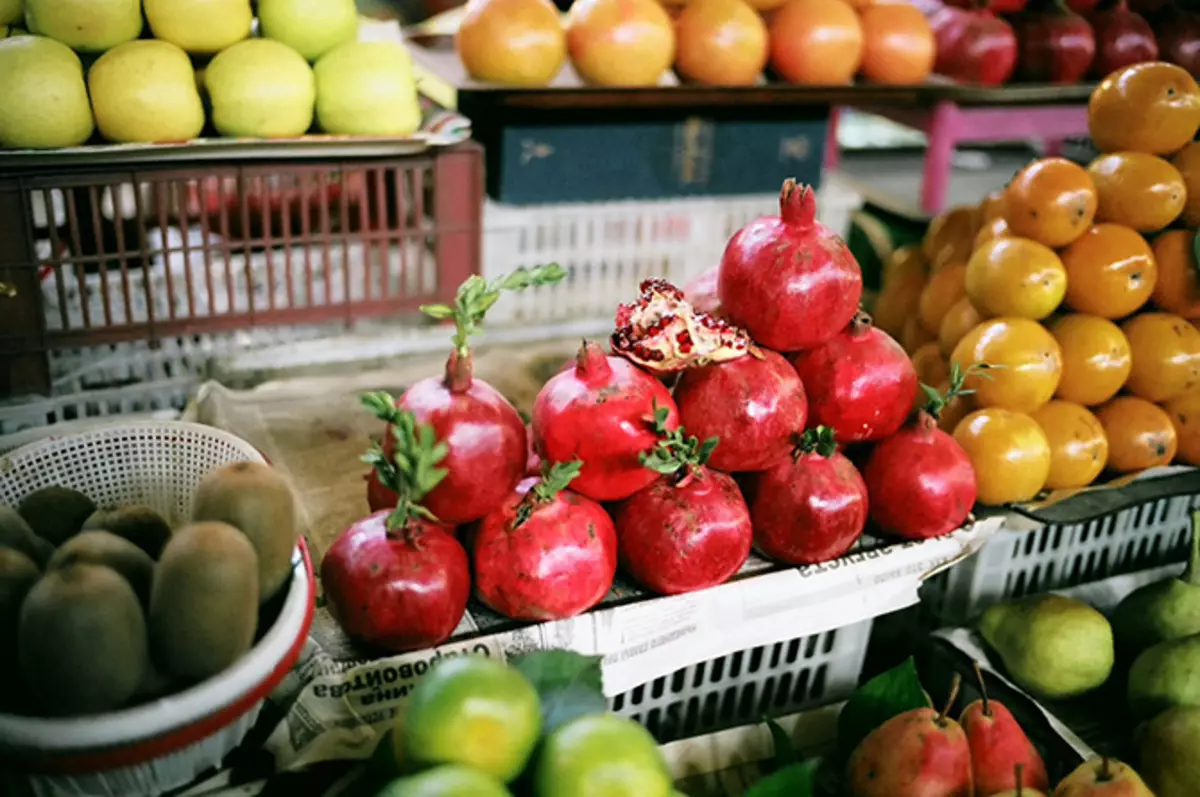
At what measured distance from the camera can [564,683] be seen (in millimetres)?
987

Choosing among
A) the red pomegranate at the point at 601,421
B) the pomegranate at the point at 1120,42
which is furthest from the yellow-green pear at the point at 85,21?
the pomegranate at the point at 1120,42

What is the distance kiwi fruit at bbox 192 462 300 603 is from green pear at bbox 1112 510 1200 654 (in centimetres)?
124

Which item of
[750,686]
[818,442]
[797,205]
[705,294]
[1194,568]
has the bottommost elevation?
[750,686]

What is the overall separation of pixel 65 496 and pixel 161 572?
9.9 inches

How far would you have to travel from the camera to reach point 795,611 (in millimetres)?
1293

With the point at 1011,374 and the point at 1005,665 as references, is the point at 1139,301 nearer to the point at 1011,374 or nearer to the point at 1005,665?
the point at 1011,374

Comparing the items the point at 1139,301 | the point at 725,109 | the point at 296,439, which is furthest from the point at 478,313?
the point at 725,109

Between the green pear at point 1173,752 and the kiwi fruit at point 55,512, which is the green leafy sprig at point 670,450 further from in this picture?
the green pear at point 1173,752

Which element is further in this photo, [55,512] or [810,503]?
[810,503]

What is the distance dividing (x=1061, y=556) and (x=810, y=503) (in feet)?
2.20

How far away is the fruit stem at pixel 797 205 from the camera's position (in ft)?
4.05

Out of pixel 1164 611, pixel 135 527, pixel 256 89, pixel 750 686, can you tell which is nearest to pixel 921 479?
pixel 750 686

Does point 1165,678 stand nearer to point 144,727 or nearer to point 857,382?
point 857,382

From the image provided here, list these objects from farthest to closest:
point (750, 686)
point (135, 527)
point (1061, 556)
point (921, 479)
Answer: point (1061, 556) → point (750, 686) → point (921, 479) → point (135, 527)
